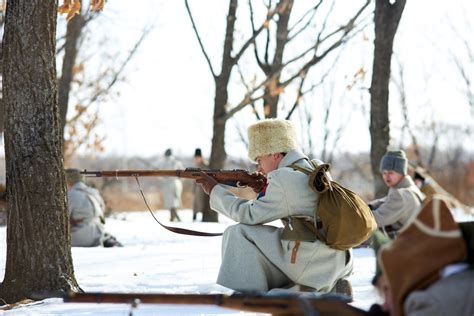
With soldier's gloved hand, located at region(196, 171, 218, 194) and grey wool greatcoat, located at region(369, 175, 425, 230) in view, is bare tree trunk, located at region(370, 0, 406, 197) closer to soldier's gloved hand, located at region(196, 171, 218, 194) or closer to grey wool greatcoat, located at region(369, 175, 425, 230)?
grey wool greatcoat, located at region(369, 175, 425, 230)

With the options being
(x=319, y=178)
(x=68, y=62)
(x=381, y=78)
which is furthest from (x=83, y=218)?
(x=319, y=178)

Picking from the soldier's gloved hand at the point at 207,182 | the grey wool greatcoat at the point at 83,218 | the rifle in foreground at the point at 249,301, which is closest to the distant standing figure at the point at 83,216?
the grey wool greatcoat at the point at 83,218

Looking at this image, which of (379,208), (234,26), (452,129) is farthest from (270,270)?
(452,129)

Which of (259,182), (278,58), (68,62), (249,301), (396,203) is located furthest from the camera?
(278,58)

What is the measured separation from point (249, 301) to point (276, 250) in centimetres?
184

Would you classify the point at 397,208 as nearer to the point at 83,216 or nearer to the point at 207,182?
the point at 207,182

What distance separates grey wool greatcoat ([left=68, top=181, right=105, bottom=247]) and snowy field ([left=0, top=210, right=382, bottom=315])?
0.93 metres

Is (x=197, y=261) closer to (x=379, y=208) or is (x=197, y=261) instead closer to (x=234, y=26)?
(x=379, y=208)

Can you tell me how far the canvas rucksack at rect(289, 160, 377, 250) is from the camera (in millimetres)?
5184

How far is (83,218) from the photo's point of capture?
433 inches

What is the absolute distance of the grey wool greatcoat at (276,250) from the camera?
527 cm

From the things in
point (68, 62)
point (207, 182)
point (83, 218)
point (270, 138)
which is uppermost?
point (68, 62)

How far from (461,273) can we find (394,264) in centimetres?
24

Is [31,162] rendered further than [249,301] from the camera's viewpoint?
Yes
